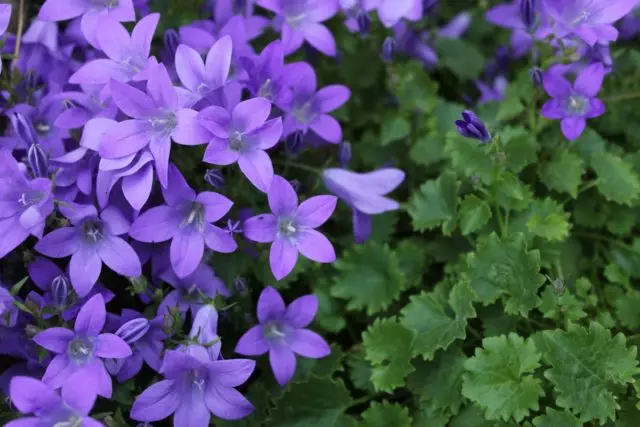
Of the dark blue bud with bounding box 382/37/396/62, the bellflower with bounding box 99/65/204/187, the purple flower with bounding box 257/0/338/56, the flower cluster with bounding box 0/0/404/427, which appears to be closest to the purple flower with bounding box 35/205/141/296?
the flower cluster with bounding box 0/0/404/427

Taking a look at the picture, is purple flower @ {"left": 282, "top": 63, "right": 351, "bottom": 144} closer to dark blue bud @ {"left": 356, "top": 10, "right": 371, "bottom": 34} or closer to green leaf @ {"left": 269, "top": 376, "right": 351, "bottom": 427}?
dark blue bud @ {"left": 356, "top": 10, "right": 371, "bottom": 34}

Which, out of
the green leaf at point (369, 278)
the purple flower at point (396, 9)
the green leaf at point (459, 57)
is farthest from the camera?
the green leaf at point (459, 57)

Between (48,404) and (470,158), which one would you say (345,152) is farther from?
(48,404)

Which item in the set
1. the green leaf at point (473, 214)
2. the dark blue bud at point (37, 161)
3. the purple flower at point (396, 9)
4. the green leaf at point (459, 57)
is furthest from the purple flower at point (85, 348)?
the green leaf at point (459, 57)

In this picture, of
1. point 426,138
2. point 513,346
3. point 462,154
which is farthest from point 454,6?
point 513,346

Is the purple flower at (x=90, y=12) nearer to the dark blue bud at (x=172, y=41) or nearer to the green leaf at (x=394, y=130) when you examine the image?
the dark blue bud at (x=172, y=41)

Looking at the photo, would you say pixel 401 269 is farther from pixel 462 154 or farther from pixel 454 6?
pixel 454 6
